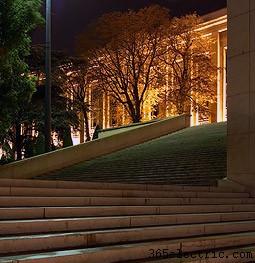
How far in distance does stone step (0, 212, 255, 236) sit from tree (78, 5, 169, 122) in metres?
23.7

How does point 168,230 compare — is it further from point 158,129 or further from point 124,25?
point 124,25

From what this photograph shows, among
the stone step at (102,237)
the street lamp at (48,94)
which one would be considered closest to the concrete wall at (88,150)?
the street lamp at (48,94)

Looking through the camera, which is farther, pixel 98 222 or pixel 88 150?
pixel 88 150

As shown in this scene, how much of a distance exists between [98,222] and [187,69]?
2701 cm

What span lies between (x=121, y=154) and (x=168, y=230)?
1104 centimetres

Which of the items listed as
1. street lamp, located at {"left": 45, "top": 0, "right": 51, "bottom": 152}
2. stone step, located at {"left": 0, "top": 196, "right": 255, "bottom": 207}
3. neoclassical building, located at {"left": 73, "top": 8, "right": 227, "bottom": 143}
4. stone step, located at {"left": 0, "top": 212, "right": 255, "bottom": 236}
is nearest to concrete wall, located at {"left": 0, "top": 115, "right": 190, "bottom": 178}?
street lamp, located at {"left": 45, "top": 0, "right": 51, "bottom": 152}

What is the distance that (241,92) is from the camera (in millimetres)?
11617

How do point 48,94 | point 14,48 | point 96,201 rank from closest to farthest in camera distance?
point 96,201 < point 14,48 < point 48,94

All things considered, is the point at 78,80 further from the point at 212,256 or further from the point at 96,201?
the point at 212,256

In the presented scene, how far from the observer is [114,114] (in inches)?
1427

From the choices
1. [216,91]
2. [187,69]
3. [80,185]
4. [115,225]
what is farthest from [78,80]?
[115,225]

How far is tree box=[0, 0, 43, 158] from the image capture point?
41.8 feet

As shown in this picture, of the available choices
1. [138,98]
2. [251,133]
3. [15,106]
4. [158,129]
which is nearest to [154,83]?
[138,98]

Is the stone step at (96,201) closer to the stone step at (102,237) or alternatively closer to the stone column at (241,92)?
the stone step at (102,237)
